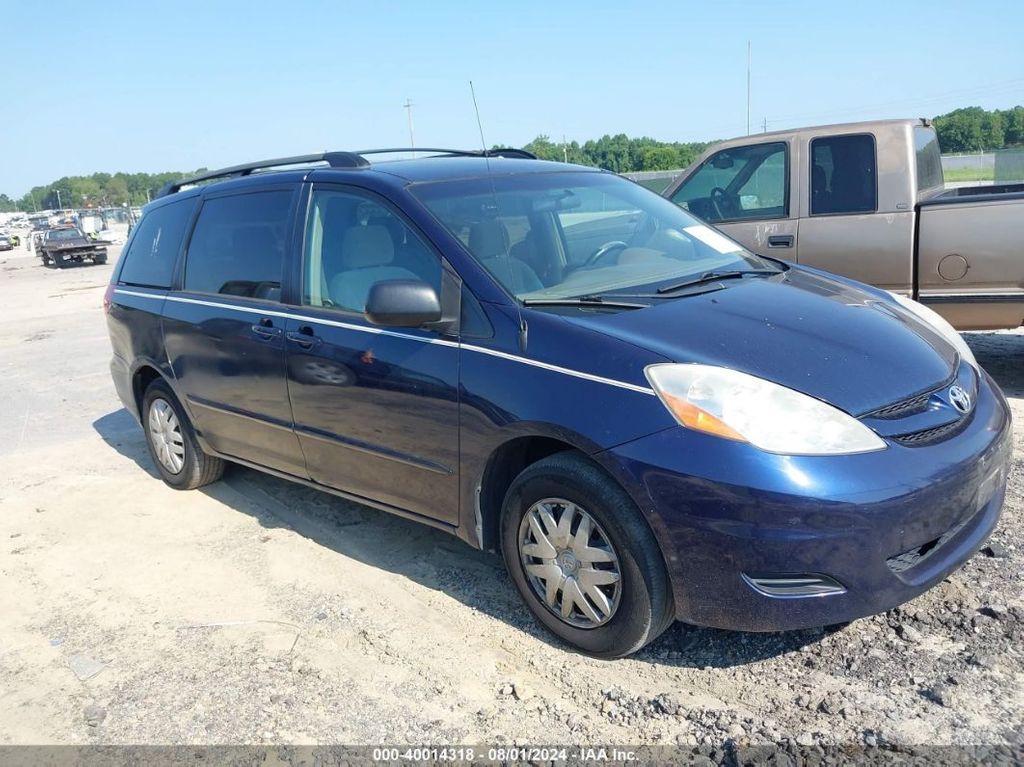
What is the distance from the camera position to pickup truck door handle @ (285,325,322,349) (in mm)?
3943

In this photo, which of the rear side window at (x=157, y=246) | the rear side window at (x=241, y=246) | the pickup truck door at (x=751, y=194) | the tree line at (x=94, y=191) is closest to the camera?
the rear side window at (x=241, y=246)

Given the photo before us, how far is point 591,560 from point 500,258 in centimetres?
129

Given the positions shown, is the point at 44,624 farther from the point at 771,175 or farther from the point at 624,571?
the point at 771,175

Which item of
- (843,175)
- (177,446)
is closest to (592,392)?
(177,446)

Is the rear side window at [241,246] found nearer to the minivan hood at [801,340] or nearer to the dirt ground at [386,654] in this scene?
the dirt ground at [386,654]

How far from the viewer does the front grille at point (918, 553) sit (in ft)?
8.91

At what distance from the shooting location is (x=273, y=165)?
4.84 metres

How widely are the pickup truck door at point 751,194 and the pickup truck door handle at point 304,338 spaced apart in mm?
3698

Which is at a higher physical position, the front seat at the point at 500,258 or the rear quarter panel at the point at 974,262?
the front seat at the point at 500,258

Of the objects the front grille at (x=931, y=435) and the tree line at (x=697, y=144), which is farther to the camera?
the tree line at (x=697, y=144)

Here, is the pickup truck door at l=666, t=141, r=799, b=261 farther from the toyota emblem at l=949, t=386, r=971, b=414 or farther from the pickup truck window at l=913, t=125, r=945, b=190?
the toyota emblem at l=949, t=386, r=971, b=414

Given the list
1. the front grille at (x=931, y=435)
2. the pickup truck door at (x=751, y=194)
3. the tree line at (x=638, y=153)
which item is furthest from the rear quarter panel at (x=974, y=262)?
the tree line at (x=638, y=153)

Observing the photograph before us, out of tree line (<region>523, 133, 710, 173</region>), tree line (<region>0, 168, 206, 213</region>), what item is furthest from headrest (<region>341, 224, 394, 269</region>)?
tree line (<region>0, 168, 206, 213</region>)

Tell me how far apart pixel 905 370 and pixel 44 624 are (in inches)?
150
